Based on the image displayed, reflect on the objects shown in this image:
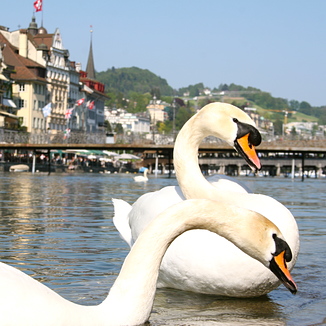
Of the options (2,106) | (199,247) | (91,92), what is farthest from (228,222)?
(91,92)

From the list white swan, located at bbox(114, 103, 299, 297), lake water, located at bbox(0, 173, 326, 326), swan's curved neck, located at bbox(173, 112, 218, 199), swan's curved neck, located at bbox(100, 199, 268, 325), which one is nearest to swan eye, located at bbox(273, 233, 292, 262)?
swan's curved neck, located at bbox(100, 199, 268, 325)

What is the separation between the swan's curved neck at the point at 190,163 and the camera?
7539 millimetres

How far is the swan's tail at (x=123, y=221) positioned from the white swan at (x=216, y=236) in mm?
1124

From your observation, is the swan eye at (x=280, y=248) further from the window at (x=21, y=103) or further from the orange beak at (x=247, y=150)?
the window at (x=21, y=103)

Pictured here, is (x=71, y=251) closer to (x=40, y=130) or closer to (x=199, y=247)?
(x=199, y=247)

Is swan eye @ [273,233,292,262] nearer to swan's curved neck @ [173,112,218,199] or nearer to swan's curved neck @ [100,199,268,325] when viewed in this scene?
swan's curved neck @ [100,199,268,325]

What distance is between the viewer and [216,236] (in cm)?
707

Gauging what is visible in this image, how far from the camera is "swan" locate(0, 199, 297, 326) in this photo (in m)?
4.60

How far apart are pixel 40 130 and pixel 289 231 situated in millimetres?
106152

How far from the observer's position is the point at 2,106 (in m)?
93.8

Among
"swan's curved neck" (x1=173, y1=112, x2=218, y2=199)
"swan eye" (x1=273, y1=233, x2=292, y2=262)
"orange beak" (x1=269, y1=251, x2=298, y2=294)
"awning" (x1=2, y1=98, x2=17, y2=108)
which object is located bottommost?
"orange beak" (x1=269, y1=251, x2=298, y2=294)

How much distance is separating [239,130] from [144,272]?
263 cm

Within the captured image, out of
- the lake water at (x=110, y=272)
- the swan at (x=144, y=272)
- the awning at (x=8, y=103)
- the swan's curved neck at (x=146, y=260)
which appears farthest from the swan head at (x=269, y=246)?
the awning at (x=8, y=103)

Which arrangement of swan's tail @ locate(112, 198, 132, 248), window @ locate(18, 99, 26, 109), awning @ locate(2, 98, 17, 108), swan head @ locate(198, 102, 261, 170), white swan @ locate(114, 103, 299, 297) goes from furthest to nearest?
window @ locate(18, 99, 26, 109)
awning @ locate(2, 98, 17, 108)
swan's tail @ locate(112, 198, 132, 248)
swan head @ locate(198, 102, 261, 170)
white swan @ locate(114, 103, 299, 297)
